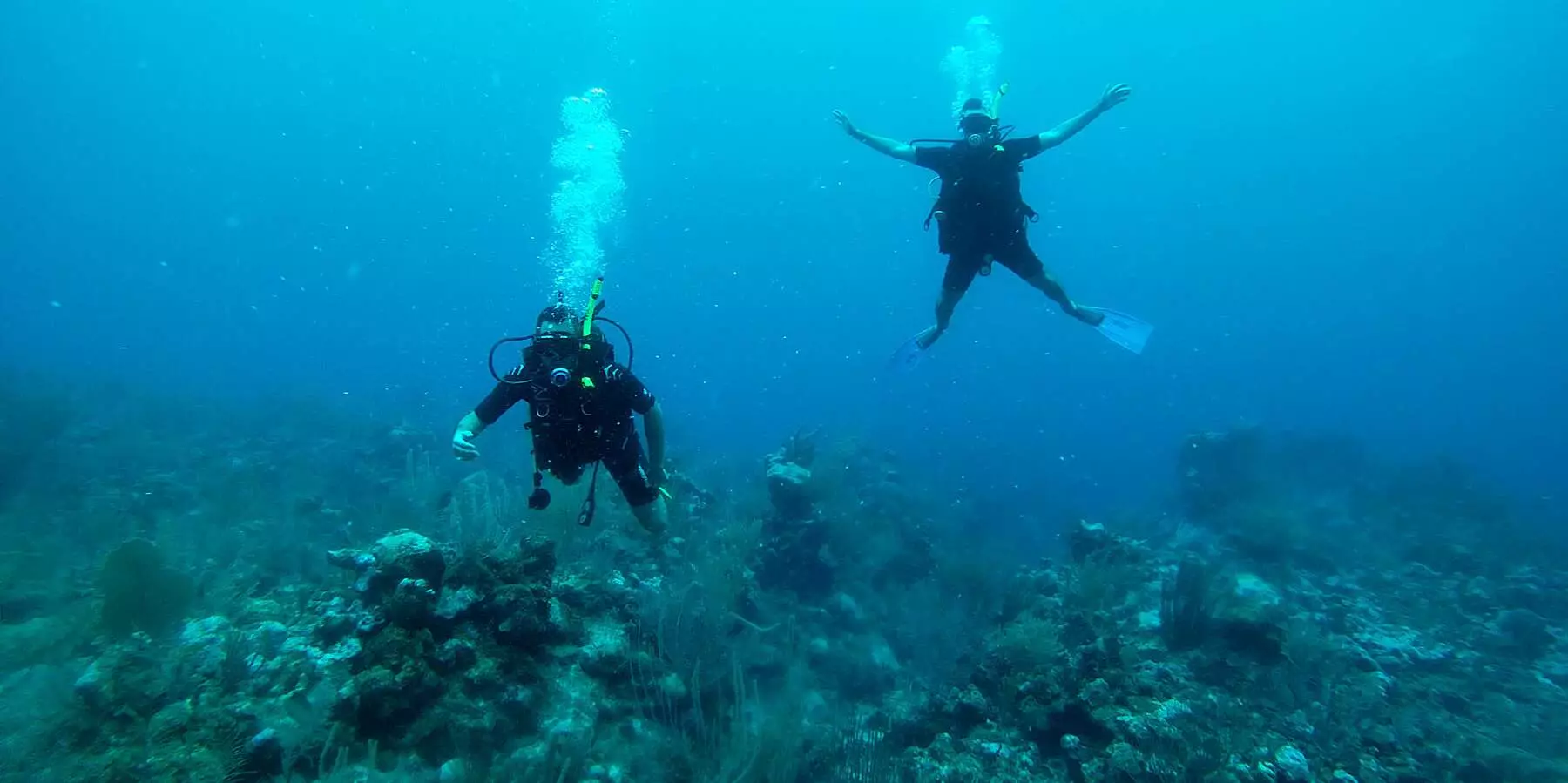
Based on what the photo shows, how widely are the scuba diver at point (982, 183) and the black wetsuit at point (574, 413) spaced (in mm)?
4351

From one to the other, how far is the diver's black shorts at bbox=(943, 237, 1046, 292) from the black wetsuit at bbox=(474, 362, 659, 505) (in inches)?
188

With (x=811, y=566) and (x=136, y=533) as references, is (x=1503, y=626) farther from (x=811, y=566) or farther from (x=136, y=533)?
(x=136, y=533)

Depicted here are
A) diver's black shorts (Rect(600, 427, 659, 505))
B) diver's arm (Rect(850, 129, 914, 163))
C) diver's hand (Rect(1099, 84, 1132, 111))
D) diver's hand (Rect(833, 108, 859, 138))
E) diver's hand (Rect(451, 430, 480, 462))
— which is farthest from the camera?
diver's hand (Rect(833, 108, 859, 138))

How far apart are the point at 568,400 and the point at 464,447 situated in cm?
86

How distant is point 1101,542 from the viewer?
13461 mm

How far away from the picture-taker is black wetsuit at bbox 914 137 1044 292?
816cm

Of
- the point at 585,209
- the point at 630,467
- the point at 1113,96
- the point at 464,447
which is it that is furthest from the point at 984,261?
the point at 585,209

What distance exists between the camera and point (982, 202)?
8.38 m

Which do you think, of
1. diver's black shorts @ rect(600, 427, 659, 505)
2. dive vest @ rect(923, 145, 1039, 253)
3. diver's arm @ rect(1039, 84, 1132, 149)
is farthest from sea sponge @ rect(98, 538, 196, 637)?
diver's arm @ rect(1039, 84, 1132, 149)

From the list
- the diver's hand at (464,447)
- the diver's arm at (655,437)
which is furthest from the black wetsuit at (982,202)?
the diver's hand at (464,447)

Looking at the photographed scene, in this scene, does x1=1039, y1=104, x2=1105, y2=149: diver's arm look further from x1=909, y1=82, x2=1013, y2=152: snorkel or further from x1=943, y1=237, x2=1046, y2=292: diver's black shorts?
x1=943, y1=237, x2=1046, y2=292: diver's black shorts

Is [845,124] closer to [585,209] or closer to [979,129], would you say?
[979,129]

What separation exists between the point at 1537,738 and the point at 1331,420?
304 feet

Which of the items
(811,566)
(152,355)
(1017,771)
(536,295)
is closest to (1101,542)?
(811,566)
